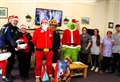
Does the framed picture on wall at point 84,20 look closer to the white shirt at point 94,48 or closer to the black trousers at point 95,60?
the white shirt at point 94,48

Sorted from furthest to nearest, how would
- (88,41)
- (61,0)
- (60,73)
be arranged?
(61,0)
(88,41)
(60,73)

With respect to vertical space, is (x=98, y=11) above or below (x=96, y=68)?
above

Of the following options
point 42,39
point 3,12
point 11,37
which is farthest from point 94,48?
point 3,12

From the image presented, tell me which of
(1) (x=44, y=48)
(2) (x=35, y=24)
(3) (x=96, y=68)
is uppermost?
(2) (x=35, y=24)

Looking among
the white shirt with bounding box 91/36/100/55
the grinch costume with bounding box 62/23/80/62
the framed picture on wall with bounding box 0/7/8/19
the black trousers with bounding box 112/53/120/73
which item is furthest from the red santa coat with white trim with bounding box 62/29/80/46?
the framed picture on wall with bounding box 0/7/8/19

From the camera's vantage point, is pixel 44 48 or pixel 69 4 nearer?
pixel 44 48

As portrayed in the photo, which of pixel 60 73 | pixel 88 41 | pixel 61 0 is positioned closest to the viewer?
pixel 60 73

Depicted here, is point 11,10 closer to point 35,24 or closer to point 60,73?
point 35,24

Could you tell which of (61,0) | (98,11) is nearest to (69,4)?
(61,0)

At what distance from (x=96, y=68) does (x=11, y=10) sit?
2726mm

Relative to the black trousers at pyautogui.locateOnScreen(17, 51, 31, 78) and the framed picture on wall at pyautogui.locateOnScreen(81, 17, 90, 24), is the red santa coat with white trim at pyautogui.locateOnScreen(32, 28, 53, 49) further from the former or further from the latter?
the framed picture on wall at pyautogui.locateOnScreen(81, 17, 90, 24)

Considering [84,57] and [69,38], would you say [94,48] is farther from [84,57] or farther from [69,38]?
[69,38]

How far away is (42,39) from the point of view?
542 centimetres

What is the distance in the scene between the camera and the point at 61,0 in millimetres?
7352
